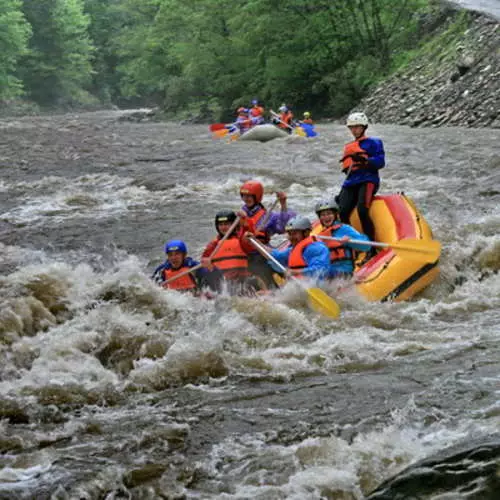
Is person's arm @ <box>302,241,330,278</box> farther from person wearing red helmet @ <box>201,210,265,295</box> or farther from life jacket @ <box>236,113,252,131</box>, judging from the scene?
life jacket @ <box>236,113,252,131</box>

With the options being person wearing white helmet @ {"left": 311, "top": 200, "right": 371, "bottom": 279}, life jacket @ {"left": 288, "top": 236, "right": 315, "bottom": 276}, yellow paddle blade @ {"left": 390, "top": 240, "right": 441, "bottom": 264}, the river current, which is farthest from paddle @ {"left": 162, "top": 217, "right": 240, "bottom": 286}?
yellow paddle blade @ {"left": 390, "top": 240, "right": 441, "bottom": 264}

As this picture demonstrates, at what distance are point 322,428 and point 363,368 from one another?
3.20 feet

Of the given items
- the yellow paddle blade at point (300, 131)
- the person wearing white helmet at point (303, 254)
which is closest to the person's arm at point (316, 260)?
the person wearing white helmet at point (303, 254)

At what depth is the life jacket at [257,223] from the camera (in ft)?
24.8

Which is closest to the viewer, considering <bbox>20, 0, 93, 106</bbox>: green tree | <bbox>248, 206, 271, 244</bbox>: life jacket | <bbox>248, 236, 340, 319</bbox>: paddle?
<bbox>248, 236, 340, 319</bbox>: paddle

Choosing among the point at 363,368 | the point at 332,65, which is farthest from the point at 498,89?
the point at 363,368

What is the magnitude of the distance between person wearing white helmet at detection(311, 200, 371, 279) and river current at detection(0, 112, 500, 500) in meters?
0.51

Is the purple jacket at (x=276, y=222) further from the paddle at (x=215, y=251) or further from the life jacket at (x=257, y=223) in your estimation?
the paddle at (x=215, y=251)

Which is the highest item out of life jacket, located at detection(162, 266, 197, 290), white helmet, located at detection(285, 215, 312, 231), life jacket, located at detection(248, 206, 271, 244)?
white helmet, located at detection(285, 215, 312, 231)

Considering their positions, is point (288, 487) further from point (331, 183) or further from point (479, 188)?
point (331, 183)

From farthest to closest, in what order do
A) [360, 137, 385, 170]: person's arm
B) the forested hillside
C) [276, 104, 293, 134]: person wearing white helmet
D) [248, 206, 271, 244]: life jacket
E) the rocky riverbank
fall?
1. the forested hillside
2. [276, 104, 293, 134]: person wearing white helmet
3. the rocky riverbank
4. [360, 137, 385, 170]: person's arm
5. [248, 206, 271, 244]: life jacket

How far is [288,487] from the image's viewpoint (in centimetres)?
346

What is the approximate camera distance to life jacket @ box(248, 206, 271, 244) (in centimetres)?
756

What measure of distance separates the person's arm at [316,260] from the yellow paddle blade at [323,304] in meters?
0.35
